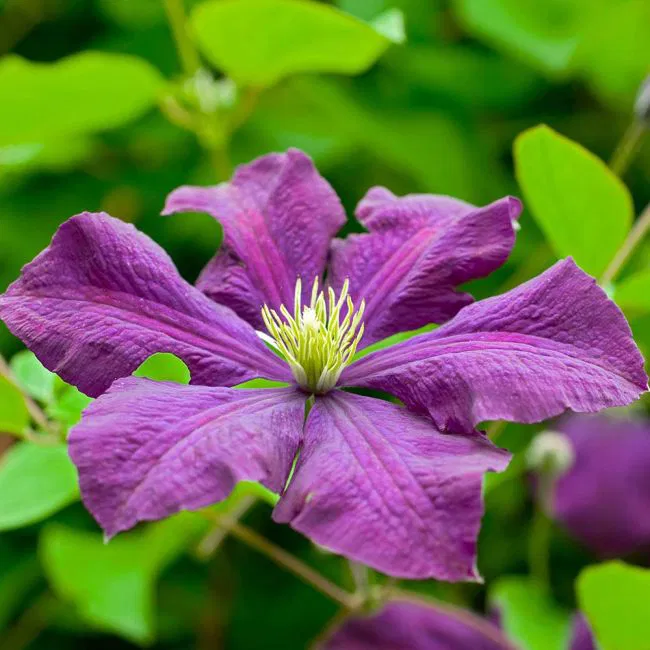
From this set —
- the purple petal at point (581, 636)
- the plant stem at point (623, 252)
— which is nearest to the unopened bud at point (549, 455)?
the purple petal at point (581, 636)

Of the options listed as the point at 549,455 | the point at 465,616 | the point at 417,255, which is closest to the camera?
the point at 417,255

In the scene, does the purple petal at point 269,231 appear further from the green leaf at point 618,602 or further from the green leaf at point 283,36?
the green leaf at point 618,602

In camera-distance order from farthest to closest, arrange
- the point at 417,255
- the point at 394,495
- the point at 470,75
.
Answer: the point at 470,75, the point at 417,255, the point at 394,495

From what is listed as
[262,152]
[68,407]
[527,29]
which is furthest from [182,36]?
[68,407]

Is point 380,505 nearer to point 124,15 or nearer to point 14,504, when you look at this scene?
point 14,504

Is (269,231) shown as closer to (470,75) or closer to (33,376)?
(33,376)
